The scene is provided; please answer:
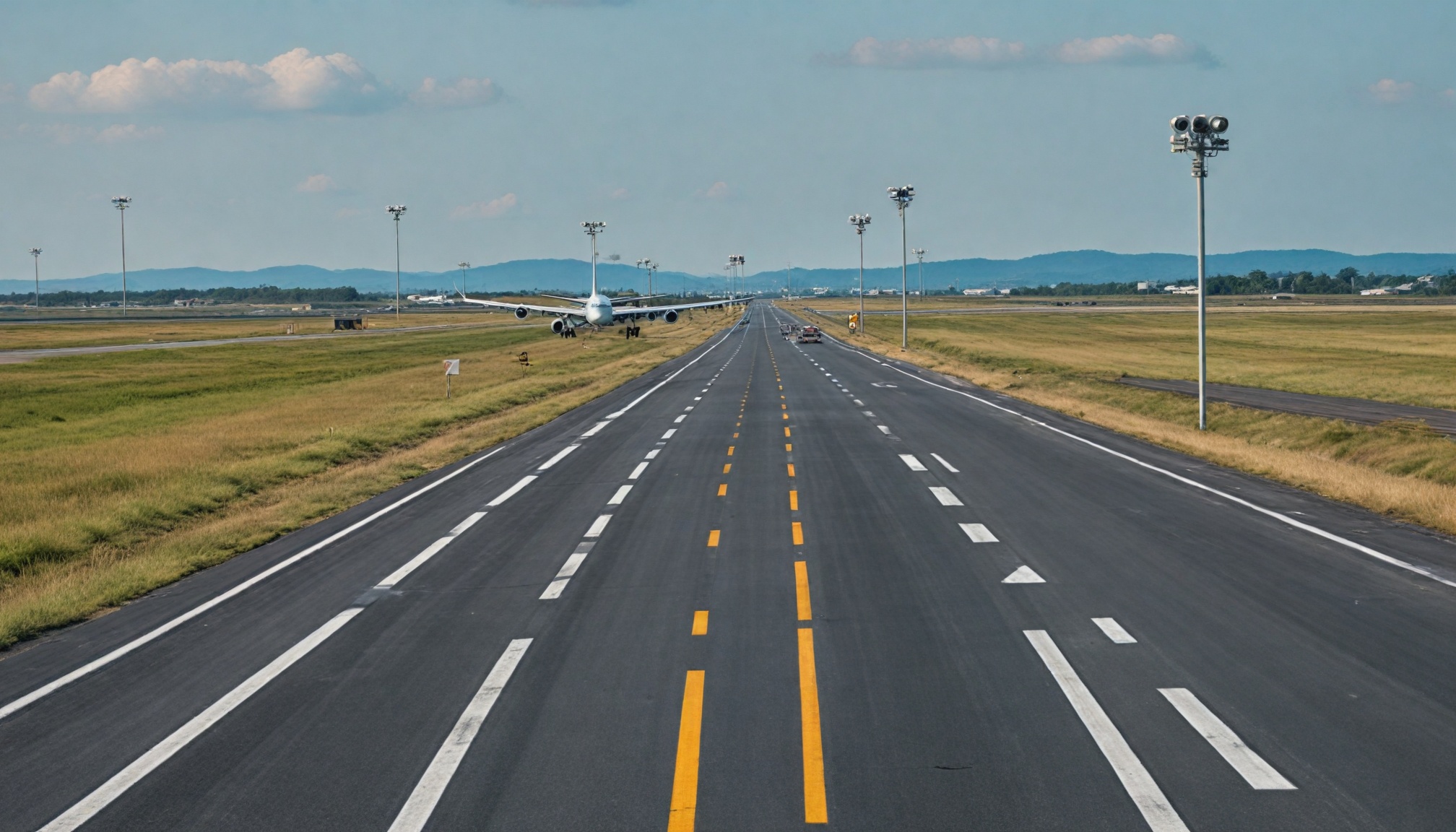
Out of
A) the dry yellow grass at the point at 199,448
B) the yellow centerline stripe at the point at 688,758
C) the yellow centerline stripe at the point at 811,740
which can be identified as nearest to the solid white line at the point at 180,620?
the dry yellow grass at the point at 199,448

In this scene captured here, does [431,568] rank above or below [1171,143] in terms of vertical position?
below

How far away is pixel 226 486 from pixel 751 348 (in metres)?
64.4

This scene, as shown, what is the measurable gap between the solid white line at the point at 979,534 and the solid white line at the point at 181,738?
826cm

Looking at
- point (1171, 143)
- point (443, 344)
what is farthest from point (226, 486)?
point (443, 344)

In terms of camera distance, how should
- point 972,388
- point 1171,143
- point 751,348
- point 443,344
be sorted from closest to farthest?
point 1171,143
point 972,388
point 751,348
point 443,344

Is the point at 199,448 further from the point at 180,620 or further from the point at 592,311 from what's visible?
the point at 592,311

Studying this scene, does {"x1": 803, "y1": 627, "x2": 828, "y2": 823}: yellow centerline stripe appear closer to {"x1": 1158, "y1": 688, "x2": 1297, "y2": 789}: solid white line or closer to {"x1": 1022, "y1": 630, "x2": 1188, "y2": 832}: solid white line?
{"x1": 1022, "y1": 630, "x2": 1188, "y2": 832}: solid white line

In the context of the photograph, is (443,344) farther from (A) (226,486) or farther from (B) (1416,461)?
(B) (1416,461)

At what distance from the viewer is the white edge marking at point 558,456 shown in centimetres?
2339

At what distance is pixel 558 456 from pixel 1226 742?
18891 mm

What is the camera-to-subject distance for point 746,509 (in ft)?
57.9

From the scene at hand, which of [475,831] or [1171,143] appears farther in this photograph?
[1171,143]

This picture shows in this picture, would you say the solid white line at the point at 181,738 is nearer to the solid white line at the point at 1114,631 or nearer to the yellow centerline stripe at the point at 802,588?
the yellow centerline stripe at the point at 802,588

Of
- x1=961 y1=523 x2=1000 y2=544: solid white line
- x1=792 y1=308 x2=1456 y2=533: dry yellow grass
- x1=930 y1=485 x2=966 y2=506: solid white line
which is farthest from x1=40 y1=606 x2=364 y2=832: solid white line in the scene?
x1=792 y1=308 x2=1456 y2=533: dry yellow grass
